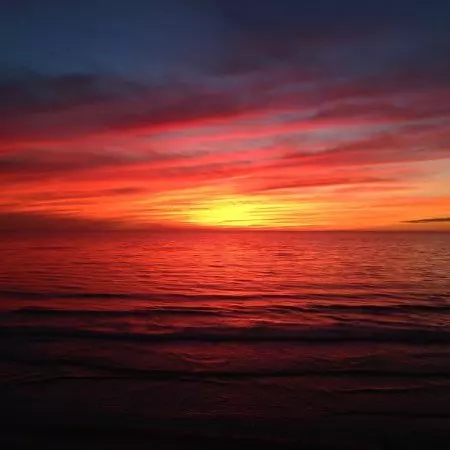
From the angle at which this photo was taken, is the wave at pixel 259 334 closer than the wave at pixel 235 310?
Yes

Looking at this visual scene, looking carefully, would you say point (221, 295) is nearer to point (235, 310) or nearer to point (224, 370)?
point (235, 310)

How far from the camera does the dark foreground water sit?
331 inches

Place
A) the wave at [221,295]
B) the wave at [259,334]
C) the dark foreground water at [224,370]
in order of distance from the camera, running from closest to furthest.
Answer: the dark foreground water at [224,370]
the wave at [259,334]
the wave at [221,295]

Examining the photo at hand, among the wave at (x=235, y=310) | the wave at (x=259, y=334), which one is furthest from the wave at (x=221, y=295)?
the wave at (x=259, y=334)

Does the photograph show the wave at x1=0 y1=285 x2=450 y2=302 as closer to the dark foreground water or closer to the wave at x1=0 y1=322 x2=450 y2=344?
the dark foreground water

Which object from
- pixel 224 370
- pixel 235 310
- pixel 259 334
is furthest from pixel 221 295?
pixel 224 370

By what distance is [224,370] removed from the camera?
12.1 m

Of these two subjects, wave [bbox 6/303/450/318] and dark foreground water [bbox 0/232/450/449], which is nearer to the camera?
dark foreground water [bbox 0/232/450/449]

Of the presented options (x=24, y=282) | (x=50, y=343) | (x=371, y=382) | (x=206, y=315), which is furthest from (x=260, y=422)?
Result: (x=24, y=282)

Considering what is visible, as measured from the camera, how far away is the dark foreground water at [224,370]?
27.6ft

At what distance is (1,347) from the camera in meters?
14.1

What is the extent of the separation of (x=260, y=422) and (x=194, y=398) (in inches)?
73.4

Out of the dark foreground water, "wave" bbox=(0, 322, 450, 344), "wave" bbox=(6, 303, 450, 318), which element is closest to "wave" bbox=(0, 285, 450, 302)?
the dark foreground water

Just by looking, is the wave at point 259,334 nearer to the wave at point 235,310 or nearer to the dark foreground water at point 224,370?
the dark foreground water at point 224,370
